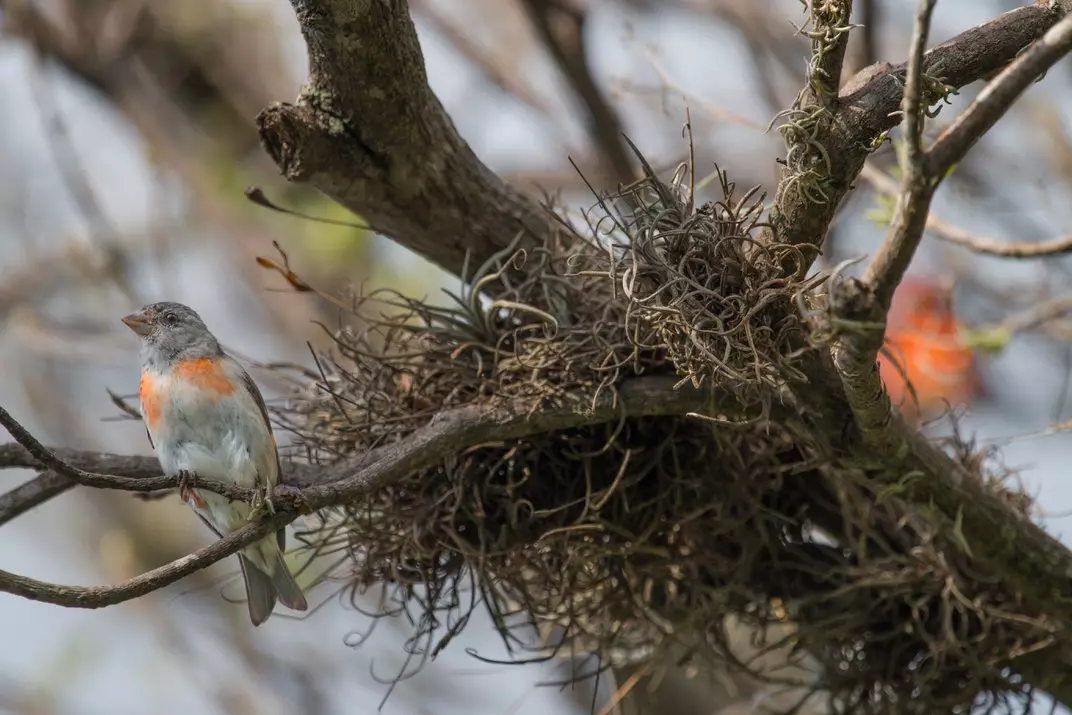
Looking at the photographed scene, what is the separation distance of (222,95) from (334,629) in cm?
317

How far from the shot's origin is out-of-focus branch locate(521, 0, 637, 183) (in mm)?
4441

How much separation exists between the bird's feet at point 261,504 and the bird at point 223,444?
800 mm

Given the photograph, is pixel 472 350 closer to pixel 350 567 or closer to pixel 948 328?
pixel 350 567

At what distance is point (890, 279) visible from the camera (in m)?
1.86

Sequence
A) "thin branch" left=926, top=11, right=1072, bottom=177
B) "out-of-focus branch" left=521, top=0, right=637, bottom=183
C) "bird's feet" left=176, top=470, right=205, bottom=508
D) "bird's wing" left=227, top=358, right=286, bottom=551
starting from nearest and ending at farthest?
"thin branch" left=926, top=11, right=1072, bottom=177
"bird's feet" left=176, top=470, right=205, bottom=508
"bird's wing" left=227, top=358, right=286, bottom=551
"out-of-focus branch" left=521, top=0, right=637, bottom=183

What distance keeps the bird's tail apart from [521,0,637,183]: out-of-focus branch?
2085 mm

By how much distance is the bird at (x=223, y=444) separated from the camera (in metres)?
3.16

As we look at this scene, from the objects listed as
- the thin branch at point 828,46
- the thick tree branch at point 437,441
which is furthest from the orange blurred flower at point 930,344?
the thin branch at point 828,46

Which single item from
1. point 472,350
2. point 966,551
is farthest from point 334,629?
point 966,551

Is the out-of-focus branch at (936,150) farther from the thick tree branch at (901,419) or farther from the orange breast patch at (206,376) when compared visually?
the orange breast patch at (206,376)

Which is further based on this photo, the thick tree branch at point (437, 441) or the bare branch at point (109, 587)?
the thick tree branch at point (437, 441)

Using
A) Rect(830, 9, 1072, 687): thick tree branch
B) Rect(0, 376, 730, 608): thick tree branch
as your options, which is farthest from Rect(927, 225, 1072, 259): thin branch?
Rect(0, 376, 730, 608): thick tree branch

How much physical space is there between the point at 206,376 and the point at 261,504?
47.0 inches

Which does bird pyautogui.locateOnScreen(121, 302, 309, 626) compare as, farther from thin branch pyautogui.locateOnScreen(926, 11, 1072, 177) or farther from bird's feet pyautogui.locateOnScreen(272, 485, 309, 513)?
thin branch pyautogui.locateOnScreen(926, 11, 1072, 177)
